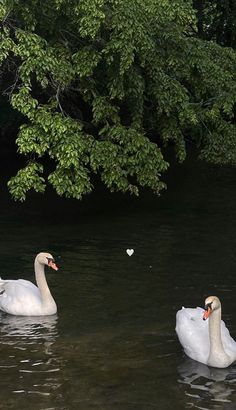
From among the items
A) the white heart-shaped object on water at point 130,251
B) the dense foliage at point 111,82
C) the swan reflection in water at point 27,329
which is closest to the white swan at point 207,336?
the swan reflection in water at point 27,329

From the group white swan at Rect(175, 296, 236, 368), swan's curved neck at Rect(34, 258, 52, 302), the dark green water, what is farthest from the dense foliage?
white swan at Rect(175, 296, 236, 368)

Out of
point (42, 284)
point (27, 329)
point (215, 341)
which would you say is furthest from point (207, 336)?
point (42, 284)

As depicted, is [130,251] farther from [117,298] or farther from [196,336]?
[196,336]

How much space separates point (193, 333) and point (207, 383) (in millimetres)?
1208

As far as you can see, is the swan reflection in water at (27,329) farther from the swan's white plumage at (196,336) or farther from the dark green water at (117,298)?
the swan's white plumage at (196,336)

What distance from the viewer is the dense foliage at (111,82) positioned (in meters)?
18.5

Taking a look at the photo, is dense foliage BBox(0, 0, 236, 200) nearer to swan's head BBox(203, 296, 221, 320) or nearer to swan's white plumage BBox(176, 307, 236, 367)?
swan's white plumage BBox(176, 307, 236, 367)

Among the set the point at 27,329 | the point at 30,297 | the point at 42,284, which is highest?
the point at 42,284

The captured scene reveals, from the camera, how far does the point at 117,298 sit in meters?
14.9

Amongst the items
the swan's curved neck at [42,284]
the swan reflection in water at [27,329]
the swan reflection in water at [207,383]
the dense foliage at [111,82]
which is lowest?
the swan reflection in water at [207,383]

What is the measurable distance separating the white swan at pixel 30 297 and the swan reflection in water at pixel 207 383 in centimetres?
309

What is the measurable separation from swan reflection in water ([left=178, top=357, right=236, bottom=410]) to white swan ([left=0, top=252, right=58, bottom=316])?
309 cm

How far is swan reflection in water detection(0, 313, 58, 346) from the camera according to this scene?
12.8 m

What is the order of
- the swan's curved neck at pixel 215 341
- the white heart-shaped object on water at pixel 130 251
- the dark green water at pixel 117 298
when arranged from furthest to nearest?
the white heart-shaped object on water at pixel 130 251 → the swan's curved neck at pixel 215 341 → the dark green water at pixel 117 298
